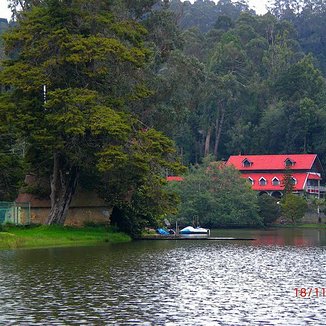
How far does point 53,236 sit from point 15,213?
4.32 metres

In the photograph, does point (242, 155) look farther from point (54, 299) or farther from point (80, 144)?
point (54, 299)

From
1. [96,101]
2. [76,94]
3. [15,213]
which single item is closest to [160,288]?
[76,94]

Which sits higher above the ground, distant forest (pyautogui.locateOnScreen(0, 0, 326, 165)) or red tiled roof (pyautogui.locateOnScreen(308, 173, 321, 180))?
distant forest (pyautogui.locateOnScreen(0, 0, 326, 165))

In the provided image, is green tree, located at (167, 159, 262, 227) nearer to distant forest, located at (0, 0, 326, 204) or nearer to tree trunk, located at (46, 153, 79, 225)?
distant forest, located at (0, 0, 326, 204)

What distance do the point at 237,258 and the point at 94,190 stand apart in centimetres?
1965

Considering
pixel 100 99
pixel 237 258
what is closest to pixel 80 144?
pixel 100 99

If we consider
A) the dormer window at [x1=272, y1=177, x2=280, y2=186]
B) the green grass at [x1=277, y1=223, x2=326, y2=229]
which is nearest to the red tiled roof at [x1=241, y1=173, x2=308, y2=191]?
the dormer window at [x1=272, y1=177, x2=280, y2=186]

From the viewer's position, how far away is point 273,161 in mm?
117688

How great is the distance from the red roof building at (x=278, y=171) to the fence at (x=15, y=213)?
195ft

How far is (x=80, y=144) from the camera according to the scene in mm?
54531

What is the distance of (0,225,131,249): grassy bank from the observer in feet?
157

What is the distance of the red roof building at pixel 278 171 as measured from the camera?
378 ft

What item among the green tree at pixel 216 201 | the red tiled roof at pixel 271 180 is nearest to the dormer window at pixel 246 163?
the red tiled roof at pixel 271 180

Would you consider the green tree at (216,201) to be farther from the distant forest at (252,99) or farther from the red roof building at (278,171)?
the red roof building at (278,171)
